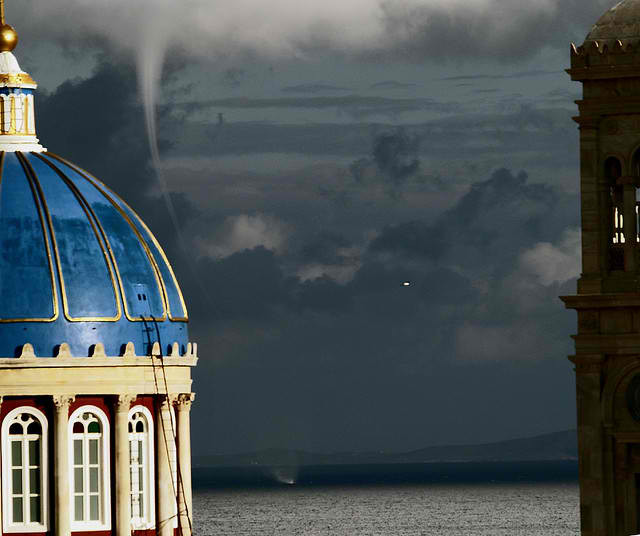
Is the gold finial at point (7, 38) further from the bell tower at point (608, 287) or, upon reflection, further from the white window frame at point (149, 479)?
the bell tower at point (608, 287)

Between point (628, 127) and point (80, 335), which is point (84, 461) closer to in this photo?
point (80, 335)

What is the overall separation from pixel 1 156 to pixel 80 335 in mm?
6194

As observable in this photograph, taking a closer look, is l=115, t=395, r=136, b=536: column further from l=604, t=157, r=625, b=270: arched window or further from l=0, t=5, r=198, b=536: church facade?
l=604, t=157, r=625, b=270: arched window

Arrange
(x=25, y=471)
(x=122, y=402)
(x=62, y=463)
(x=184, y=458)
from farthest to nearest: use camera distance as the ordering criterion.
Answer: (x=184, y=458) < (x=122, y=402) < (x=25, y=471) < (x=62, y=463)

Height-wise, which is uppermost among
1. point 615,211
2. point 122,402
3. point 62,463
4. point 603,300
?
point 615,211

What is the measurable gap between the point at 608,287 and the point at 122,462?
1601 centimetres

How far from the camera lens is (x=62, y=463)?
66.4 meters

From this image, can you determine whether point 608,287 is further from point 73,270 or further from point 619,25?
point 73,270

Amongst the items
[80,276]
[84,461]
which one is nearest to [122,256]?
[80,276]

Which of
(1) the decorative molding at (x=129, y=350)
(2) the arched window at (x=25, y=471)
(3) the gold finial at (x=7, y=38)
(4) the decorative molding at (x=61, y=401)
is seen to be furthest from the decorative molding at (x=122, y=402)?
(3) the gold finial at (x=7, y=38)

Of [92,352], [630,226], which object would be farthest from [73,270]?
[630,226]

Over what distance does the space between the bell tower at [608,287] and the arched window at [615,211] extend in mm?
Answer: 35

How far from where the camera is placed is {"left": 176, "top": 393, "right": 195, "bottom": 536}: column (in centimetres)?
6956

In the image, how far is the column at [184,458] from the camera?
69.6 meters
